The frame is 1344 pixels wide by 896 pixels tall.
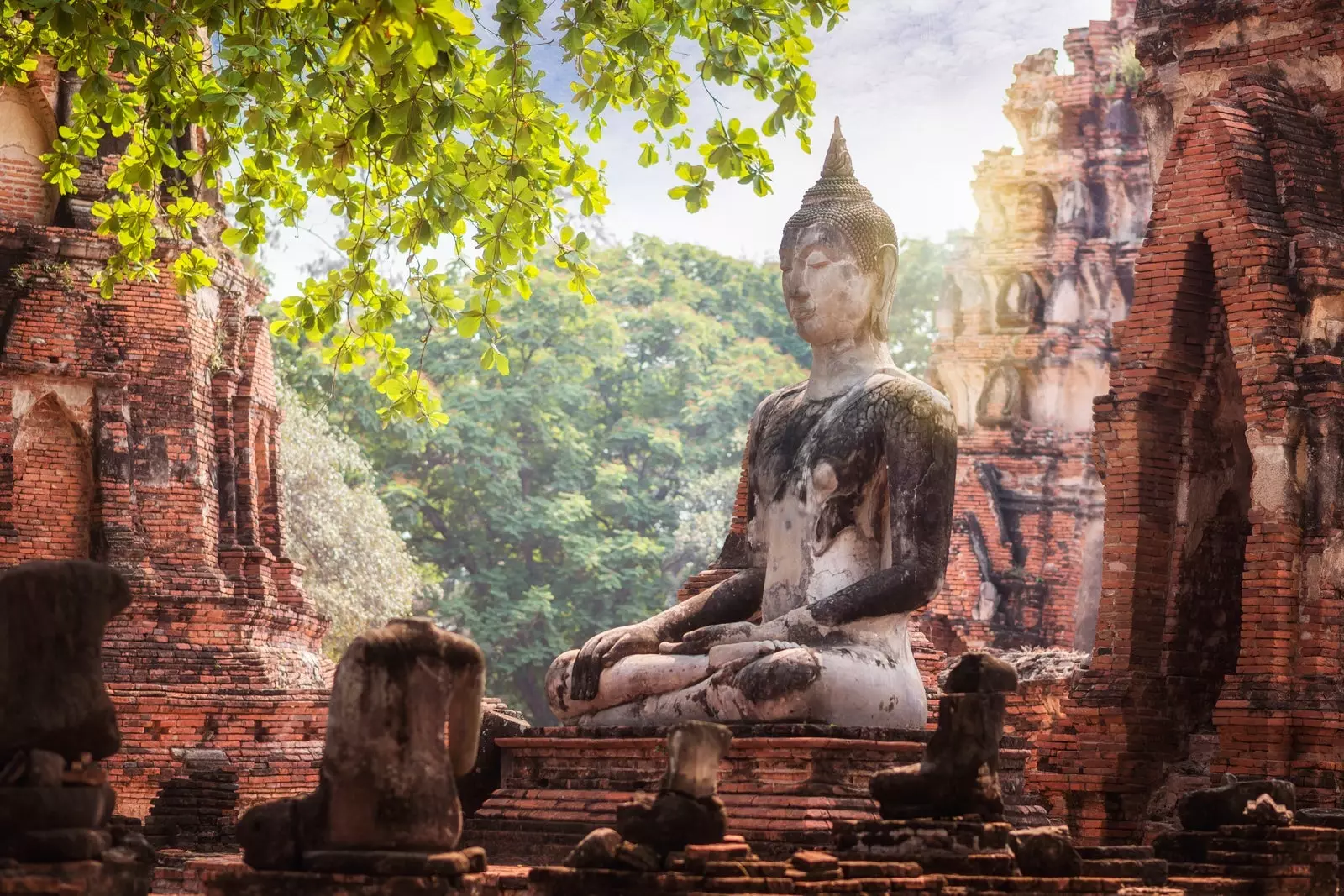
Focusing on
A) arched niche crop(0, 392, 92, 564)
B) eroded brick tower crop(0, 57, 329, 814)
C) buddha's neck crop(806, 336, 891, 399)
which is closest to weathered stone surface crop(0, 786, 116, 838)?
buddha's neck crop(806, 336, 891, 399)

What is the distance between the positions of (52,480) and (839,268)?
35.8ft

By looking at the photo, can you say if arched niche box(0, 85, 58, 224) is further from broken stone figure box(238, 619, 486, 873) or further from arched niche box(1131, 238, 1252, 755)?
broken stone figure box(238, 619, 486, 873)

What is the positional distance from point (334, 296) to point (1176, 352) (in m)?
5.95

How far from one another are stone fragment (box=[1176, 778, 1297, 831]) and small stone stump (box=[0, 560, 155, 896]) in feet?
16.4

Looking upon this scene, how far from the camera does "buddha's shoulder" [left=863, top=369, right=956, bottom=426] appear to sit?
9617mm

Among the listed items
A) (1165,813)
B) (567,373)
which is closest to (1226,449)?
(1165,813)

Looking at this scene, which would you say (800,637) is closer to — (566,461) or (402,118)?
(402,118)

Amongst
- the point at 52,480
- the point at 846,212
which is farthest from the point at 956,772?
the point at 52,480

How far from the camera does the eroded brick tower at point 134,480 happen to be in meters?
18.4

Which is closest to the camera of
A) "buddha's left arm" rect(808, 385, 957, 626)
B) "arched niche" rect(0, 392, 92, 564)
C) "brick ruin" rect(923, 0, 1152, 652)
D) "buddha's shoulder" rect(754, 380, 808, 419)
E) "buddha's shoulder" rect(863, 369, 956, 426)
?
"buddha's left arm" rect(808, 385, 957, 626)

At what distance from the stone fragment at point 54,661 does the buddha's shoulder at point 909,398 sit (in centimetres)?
421

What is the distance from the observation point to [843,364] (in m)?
10.1

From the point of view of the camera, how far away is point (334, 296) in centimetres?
1239

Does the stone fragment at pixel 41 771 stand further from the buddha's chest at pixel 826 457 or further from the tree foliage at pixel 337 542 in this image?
the tree foliage at pixel 337 542
